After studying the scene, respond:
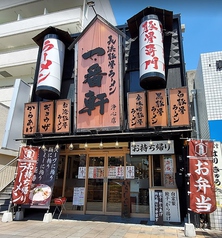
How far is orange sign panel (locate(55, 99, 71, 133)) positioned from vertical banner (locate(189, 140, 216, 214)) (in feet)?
15.6

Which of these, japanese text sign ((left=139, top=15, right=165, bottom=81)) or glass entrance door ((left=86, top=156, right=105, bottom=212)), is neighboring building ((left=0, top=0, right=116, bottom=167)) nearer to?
glass entrance door ((left=86, top=156, right=105, bottom=212))

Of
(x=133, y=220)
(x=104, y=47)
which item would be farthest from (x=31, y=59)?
(x=133, y=220)

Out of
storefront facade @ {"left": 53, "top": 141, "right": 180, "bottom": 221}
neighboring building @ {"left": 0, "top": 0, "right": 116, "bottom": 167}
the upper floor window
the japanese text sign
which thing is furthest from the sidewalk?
neighboring building @ {"left": 0, "top": 0, "right": 116, "bottom": 167}

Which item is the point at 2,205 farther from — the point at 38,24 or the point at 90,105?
the point at 38,24

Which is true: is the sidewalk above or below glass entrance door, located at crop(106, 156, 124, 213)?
below

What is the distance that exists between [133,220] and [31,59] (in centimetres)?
1400

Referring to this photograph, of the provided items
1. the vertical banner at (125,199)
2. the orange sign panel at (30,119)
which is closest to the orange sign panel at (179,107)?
the vertical banner at (125,199)

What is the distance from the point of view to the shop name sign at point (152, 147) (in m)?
7.74

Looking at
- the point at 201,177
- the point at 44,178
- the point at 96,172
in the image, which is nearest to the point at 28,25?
the point at 44,178

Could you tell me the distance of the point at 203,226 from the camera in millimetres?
6840

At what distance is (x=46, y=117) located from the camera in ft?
28.0

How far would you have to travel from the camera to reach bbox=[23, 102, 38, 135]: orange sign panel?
8.63 metres

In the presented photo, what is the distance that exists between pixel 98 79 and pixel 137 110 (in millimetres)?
2110

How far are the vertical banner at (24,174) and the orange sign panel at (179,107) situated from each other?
18.2ft
